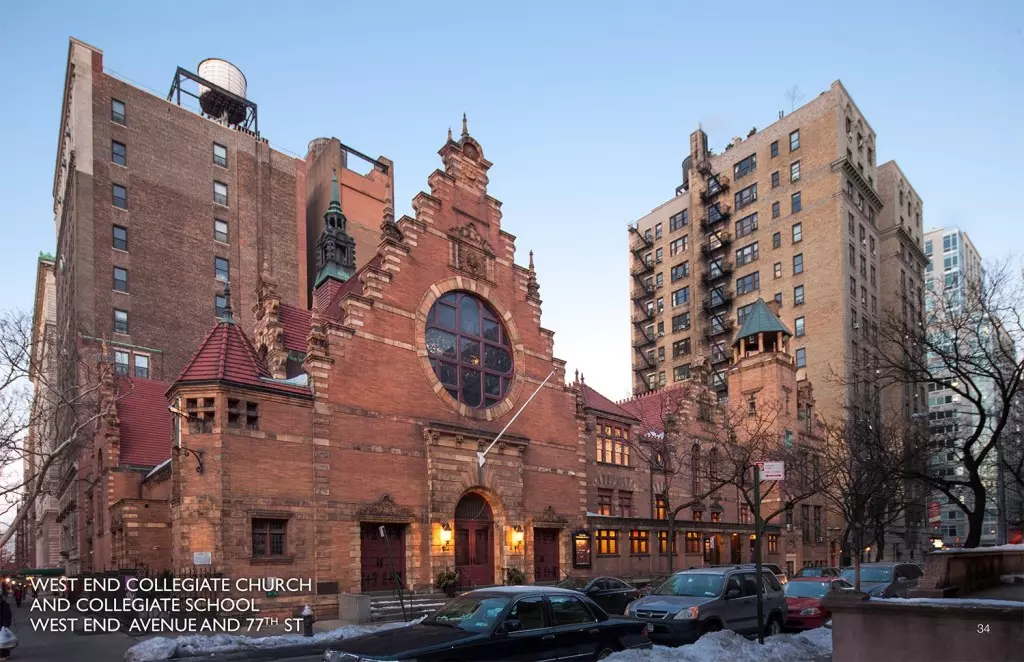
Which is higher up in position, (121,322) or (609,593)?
(121,322)

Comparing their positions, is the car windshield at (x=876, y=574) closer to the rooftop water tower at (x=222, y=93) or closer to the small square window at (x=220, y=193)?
the small square window at (x=220, y=193)

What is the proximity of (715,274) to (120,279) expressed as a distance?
180 ft

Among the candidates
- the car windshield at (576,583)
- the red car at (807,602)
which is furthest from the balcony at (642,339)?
the red car at (807,602)

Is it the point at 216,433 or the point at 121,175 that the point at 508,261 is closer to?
the point at 216,433

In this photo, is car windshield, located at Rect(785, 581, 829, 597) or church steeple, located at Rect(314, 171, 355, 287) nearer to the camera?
car windshield, located at Rect(785, 581, 829, 597)

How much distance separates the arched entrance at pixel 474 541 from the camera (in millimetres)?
31172

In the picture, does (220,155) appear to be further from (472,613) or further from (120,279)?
(472,613)

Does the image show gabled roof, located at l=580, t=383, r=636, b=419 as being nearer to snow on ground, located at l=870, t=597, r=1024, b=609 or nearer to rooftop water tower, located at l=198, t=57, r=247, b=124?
snow on ground, located at l=870, t=597, r=1024, b=609

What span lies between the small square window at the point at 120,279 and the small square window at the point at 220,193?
10036mm

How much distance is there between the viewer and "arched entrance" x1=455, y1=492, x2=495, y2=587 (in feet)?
102

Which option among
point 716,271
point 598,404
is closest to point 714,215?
point 716,271

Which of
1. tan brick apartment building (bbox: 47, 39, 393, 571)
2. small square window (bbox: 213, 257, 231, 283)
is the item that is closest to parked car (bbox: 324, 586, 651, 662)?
tan brick apartment building (bbox: 47, 39, 393, 571)

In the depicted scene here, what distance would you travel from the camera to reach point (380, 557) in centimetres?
2831

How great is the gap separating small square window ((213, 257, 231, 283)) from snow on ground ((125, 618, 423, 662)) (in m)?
43.7
